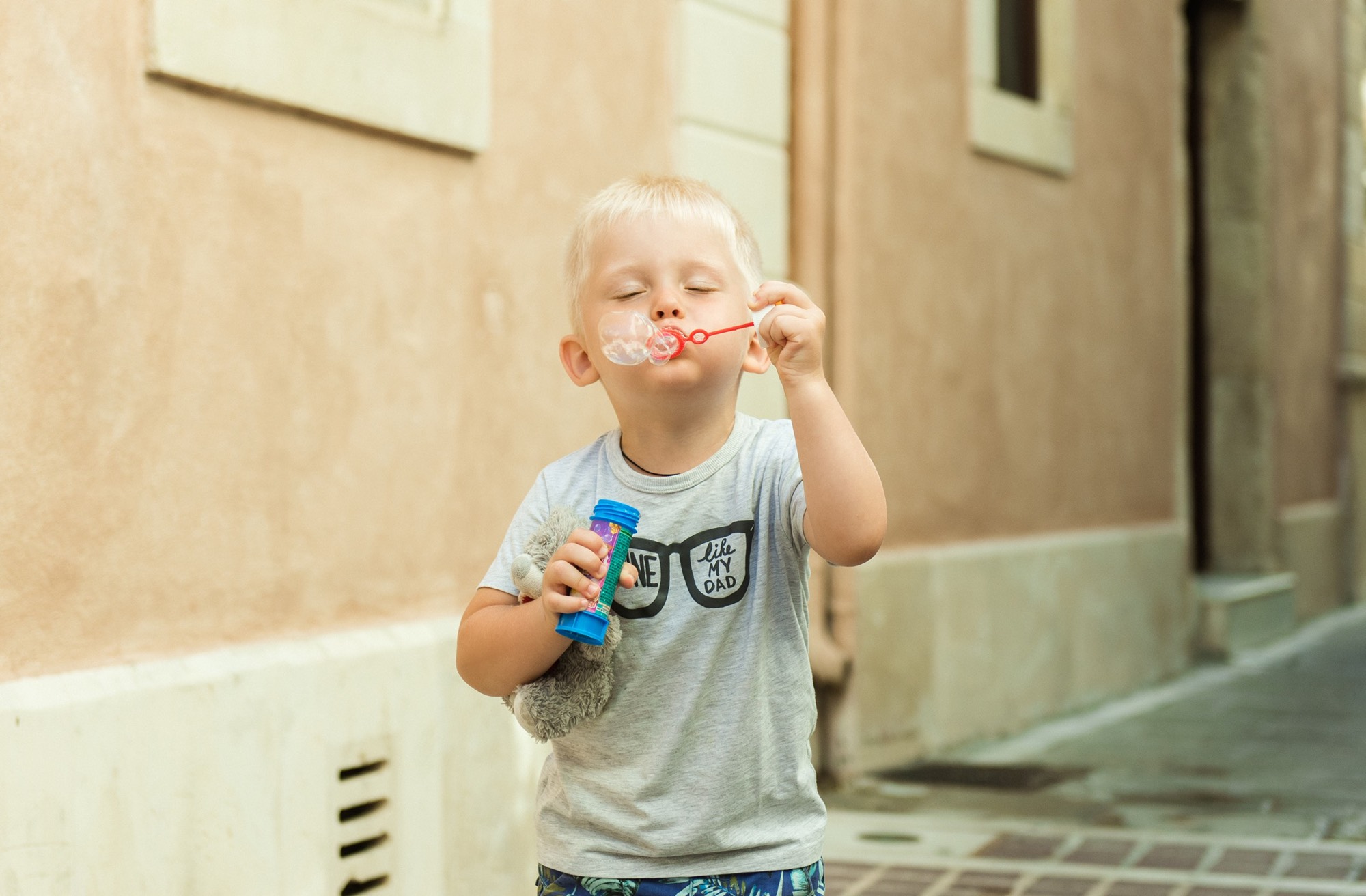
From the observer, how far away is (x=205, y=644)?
344cm

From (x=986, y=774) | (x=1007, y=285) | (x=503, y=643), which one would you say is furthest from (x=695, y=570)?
(x=1007, y=285)

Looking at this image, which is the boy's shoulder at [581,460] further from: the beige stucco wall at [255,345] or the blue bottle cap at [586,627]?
the beige stucco wall at [255,345]

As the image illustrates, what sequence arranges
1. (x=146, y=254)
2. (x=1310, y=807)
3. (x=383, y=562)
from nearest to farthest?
1. (x=146, y=254)
2. (x=383, y=562)
3. (x=1310, y=807)

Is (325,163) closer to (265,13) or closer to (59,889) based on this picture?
(265,13)

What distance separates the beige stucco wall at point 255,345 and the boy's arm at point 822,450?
5.50ft

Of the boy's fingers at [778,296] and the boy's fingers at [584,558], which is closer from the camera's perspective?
the boy's fingers at [584,558]

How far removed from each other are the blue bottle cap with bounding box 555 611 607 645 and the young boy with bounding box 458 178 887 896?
0.05 m

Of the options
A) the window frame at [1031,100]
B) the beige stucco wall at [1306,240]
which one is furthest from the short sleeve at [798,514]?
the beige stucco wall at [1306,240]

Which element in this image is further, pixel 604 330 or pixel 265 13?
pixel 265 13

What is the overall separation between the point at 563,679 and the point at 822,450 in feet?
1.39

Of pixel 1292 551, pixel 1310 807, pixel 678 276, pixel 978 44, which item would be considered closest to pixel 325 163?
pixel 678 276

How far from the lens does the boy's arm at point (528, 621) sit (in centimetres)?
193

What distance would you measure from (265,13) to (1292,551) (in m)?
9.42

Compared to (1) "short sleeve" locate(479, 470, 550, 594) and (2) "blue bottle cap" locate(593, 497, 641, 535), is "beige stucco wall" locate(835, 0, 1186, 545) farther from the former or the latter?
(2) "blue bottle cap" locate(593, 497, 641, 535)
